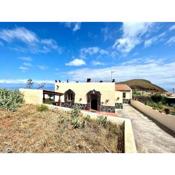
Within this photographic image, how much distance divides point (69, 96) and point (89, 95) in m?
2.75

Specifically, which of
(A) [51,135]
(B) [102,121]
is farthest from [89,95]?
(A) [51,135]

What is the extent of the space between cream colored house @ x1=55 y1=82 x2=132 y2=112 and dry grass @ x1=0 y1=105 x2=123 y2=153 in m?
14.7

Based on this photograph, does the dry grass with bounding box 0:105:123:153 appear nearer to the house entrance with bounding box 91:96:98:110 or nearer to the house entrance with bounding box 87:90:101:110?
the house entrance with bounding box 87:90:101:110

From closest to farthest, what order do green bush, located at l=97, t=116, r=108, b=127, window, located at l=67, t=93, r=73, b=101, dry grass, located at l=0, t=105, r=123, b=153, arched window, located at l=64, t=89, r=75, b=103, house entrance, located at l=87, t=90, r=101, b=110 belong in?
dry grass, located at l=0, t=105, r=123, b=153
green bush, located at l=97, t=116, r=108, b=127
house entrance, located at l=87, t=90, r=101, b=110
arched window, located at l=64, t=89, r=75, b=103
window, located at l=67, t=93, r=73, b=101

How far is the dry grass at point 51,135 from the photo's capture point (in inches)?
295

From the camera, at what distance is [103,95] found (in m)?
26.2

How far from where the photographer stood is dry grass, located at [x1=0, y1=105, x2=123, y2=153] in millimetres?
7504

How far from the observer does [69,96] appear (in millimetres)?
27922

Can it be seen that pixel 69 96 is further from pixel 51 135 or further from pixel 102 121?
pixel 51 135

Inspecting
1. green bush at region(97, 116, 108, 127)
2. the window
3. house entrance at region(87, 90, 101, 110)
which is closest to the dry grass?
green bush at region(97, 116, 108, 127)
